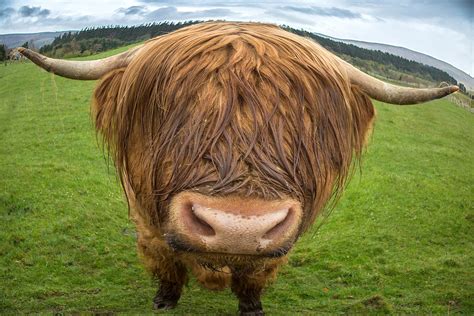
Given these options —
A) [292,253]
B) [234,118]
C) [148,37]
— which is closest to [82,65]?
[148,37]

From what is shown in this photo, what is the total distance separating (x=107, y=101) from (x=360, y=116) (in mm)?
1968

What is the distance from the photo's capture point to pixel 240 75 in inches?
133

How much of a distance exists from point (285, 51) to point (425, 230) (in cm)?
821

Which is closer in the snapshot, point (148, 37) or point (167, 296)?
point (148, 37)

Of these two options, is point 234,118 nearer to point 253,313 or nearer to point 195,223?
point 195,223

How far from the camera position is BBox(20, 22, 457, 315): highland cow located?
117 inches

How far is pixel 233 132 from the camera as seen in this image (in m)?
3.16

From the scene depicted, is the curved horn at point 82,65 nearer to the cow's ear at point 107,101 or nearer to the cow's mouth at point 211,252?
the cow's ear at point 107,101

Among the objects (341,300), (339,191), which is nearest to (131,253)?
(341,300)

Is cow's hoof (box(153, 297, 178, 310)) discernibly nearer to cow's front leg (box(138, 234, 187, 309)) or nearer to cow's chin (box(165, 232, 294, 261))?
cow's front leg (box(138, 234, 187, 309))

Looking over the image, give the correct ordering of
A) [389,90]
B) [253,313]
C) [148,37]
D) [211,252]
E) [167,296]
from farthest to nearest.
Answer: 1. [167,296]
2. [253,313]
3. [148,37]
4. [389,90]
5. [211,252]

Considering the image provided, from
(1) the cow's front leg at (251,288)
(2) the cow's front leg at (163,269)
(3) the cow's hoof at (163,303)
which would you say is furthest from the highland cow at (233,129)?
(3) the cow's hoof at (163,303)

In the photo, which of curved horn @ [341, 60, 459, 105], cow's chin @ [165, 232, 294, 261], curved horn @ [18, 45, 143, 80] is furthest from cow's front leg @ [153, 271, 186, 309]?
cow's chin @ [165, 232, 294, 261]

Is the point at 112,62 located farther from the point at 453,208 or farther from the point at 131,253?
the point at 453,208
